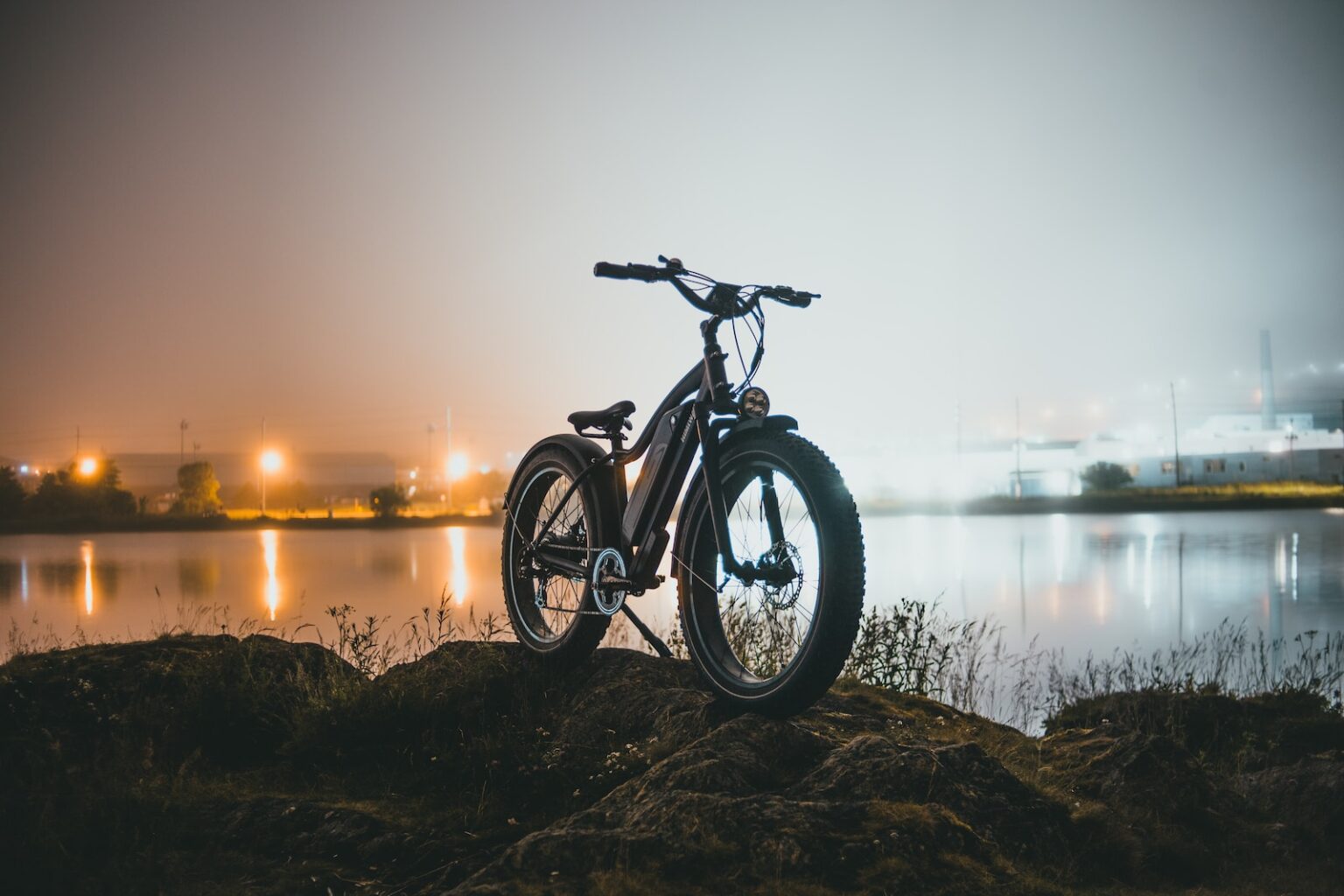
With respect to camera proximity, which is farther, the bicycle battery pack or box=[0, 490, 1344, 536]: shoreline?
box=[0, 490, 1344, 536]: shoreline

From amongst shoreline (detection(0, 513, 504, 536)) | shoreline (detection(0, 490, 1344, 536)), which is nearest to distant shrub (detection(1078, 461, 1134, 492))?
shoreline (detection(0, 490, 1344, 536))

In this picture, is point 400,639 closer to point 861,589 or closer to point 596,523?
point 596,523

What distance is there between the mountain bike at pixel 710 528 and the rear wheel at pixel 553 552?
1 cm

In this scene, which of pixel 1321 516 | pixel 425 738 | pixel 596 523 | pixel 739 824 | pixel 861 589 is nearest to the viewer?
pixel 739 824

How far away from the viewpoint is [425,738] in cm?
475

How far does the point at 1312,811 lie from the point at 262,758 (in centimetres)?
557

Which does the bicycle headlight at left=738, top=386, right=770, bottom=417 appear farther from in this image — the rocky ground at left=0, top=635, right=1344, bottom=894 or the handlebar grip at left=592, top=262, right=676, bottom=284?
the rocky ground at left=0, top=635, right=1344, bottom=894

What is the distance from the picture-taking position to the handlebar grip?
15.5ft

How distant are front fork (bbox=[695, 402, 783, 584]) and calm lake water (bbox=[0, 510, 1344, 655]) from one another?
8.97 ft

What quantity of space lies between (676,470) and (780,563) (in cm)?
99

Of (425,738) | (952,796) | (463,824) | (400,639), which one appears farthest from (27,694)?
(952,796)

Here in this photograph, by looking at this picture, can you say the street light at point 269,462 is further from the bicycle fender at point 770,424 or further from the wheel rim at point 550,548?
the bicycle fender at point 770,424

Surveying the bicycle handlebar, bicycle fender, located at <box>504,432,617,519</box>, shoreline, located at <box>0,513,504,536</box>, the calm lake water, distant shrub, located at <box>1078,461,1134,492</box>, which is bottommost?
the calm lake water

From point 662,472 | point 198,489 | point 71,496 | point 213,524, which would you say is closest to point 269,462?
point 198,489
